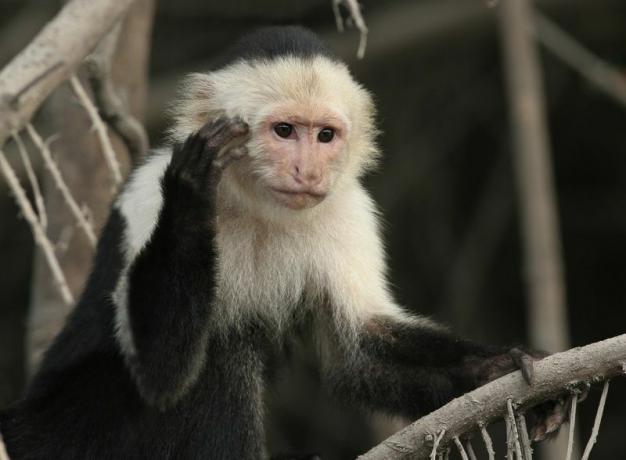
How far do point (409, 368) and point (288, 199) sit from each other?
3.09 ft

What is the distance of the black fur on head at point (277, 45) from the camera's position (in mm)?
5477

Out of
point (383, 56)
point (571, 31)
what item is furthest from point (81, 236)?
point (571, 31)

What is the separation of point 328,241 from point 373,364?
0.58 meters

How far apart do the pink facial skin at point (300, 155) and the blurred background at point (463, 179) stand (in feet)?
17.9

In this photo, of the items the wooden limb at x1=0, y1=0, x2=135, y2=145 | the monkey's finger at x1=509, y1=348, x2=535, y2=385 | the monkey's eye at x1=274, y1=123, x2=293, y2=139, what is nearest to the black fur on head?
the monkey's eye at x1=274, y1=123, x2=293, y2=139

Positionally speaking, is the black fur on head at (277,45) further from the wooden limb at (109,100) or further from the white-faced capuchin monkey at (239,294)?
the wooden limb at (109,100)

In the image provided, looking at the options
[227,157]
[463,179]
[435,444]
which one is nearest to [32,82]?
[227,157]

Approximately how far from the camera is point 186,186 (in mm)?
4773

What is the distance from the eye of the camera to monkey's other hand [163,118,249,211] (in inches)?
187

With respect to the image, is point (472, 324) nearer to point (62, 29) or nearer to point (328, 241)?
→ point (328, 241)

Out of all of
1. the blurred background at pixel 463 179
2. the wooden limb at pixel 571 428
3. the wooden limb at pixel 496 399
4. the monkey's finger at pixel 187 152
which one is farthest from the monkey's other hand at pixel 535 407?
the blurred background at pixel 463 179

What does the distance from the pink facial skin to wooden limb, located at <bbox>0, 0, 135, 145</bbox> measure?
0.82 metres

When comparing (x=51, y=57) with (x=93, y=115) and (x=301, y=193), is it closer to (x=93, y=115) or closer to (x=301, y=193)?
(x=93, y=115)

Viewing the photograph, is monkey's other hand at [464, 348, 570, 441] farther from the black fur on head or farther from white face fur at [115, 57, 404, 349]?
the black fur on head
